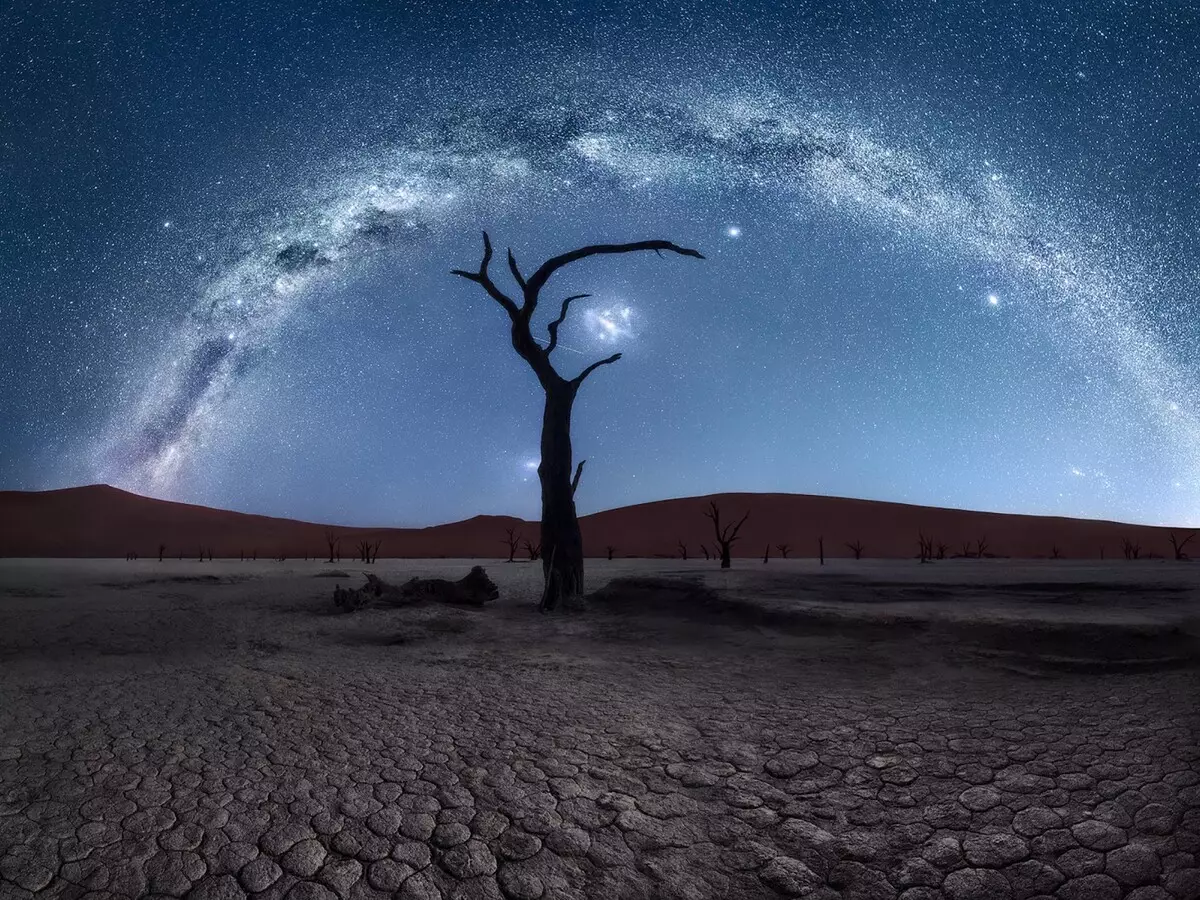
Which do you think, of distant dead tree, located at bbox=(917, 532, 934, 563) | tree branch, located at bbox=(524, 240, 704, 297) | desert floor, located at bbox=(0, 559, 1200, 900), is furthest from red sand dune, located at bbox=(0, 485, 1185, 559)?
desert floor, located at bbox=(0, 559, 1200, 900)

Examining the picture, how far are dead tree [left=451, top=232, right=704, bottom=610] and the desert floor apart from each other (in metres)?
5.04

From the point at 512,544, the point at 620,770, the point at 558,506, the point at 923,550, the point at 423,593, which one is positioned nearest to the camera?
the point at 620,770

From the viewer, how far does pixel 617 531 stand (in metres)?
64.5

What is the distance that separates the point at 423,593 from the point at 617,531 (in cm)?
5355

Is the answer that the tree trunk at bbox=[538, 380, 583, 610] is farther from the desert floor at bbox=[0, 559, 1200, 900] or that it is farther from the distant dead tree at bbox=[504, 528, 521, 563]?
the distant dead tree at bbox=[504, 528, 521, 563]

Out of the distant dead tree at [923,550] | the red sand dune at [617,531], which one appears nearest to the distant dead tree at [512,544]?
the red sand dune at [617,531]

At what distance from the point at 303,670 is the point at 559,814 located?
3.83 meters

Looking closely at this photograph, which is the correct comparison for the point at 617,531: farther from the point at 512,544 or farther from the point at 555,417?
the point at 555,417

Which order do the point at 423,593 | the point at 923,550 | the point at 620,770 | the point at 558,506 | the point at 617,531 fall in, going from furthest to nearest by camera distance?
1. the point at 617,531
2. the point at 923,550
3. the point at 558,506
4. the point at 423,593
5. the point at 620,770

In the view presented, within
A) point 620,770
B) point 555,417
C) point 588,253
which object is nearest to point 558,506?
point 555,417

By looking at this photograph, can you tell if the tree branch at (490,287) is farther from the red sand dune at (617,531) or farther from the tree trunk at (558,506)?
the red sand dune at (617,531)

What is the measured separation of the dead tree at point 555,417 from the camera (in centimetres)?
1165

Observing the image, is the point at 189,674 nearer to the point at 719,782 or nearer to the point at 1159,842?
the point at 719,782

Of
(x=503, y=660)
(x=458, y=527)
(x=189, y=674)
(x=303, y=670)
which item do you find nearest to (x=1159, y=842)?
(x=503, y=660)
